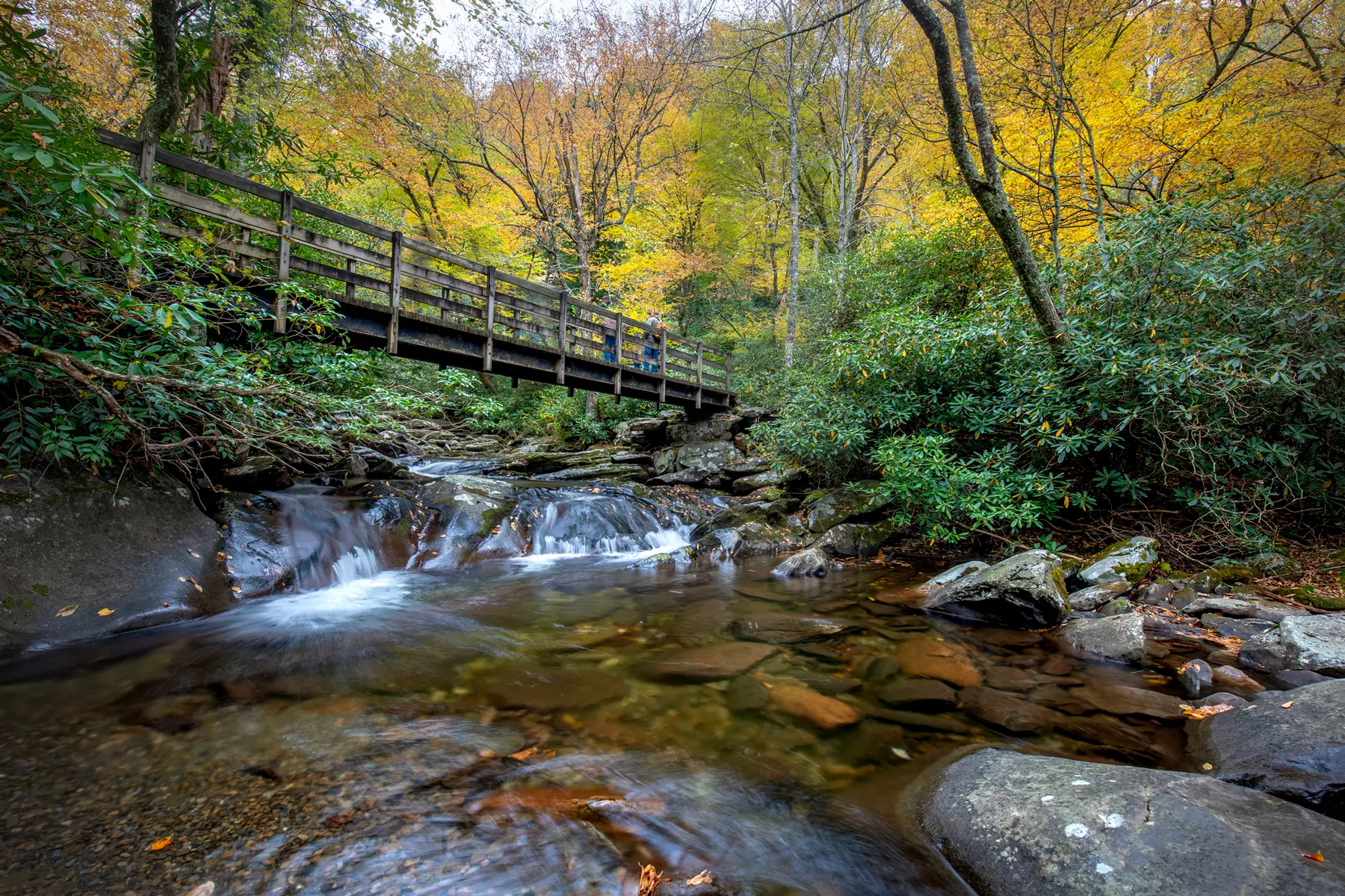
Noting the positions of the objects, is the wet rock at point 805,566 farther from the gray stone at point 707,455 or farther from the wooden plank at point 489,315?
the gray stone at point 707,455

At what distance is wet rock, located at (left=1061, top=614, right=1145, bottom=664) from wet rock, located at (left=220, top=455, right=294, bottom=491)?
25.9ft

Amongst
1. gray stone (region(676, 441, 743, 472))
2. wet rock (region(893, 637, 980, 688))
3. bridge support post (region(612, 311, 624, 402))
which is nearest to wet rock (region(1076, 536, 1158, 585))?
wet rock (region(893, 637, 980, 688))

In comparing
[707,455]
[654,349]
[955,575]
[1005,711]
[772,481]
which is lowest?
[1005,711]

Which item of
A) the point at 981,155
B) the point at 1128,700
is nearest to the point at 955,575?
the point at 1128,700

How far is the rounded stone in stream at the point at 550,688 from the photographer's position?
9.61 feet

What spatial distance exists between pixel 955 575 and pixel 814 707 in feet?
8.82

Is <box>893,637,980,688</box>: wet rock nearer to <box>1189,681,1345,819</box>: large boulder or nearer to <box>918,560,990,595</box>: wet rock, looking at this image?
<box>918,560,990,595</box>: wet rock

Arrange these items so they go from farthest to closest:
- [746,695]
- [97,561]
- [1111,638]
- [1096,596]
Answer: [1096,596] → [97,561] → [1111,638] → [746,695]

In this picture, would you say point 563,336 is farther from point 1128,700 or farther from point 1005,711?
point 1128,700

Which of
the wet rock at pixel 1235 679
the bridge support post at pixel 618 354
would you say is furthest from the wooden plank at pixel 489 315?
the wet rock at pixel 1235 679

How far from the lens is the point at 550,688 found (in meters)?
3.13

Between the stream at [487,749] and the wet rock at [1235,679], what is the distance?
1.05 ft

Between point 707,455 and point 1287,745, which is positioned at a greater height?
point 707,455

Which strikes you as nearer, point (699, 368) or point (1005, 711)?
point (1005, 711)
